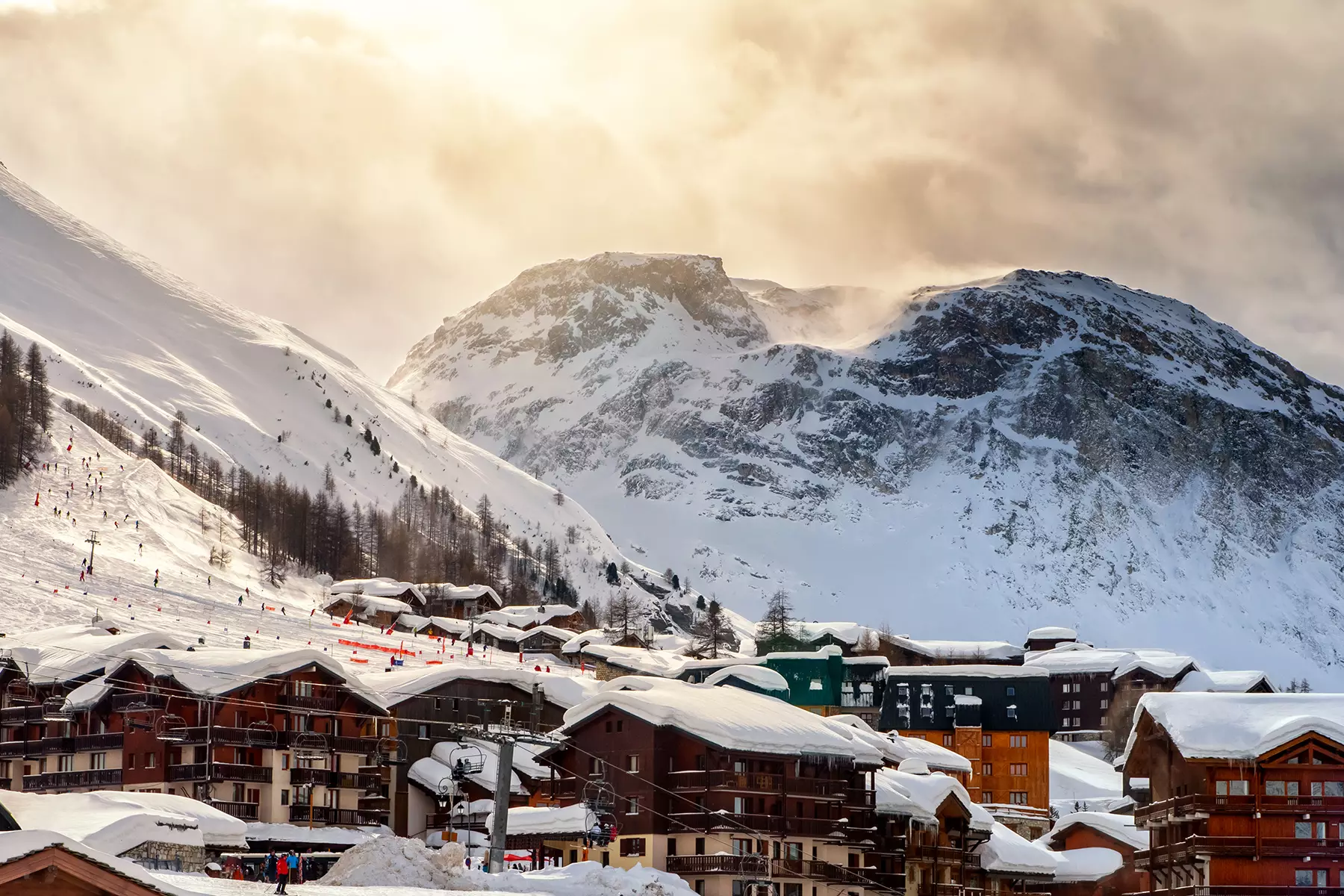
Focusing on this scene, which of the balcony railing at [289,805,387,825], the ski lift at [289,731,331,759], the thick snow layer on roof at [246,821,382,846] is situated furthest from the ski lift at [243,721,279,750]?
the thick snow layer on roof at [246,821,382,846]

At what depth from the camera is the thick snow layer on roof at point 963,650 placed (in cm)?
15962

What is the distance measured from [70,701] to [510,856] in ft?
77.6

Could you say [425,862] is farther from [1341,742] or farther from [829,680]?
[829,680]

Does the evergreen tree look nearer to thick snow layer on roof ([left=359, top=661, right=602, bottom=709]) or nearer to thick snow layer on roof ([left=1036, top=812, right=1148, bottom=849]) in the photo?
thick snow layer on roof ([left=359, top=661, right=602, bottom=709])

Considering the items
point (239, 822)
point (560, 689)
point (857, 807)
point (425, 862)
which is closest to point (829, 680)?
point (560, 689)

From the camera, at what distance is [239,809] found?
243 ft

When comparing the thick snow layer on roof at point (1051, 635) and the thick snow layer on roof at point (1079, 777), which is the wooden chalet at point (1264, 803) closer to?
the thick snow layer on roof at point (1079, 777)

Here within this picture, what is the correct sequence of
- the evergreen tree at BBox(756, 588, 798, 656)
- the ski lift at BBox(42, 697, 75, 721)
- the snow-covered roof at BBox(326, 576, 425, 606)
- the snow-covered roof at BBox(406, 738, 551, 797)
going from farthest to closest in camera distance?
1. the snow-covered roof at BBox(326, 576, 425, 606)
2. the evergreen tree at BBox(756, 588, 798, 656)
3. the snow-covered roof at BBox(406, 738, 551, 797)
4. the ski lift at BBox(42, 697, 75, 721)

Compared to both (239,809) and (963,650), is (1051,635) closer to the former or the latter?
(963,650)

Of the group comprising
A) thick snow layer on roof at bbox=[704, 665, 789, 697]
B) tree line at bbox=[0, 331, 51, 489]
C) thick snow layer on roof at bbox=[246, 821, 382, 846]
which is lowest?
thick snow layer on roof at bbox=[246, 821, 382, 846]

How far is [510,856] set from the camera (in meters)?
67.8

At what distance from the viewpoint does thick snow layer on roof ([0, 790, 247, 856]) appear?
48500mm

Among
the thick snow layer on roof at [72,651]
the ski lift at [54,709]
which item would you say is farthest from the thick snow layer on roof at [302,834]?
the thick snow layer on roof at [72,651]

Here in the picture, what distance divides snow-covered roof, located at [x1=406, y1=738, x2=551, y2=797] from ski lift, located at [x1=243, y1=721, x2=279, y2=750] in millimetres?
9158
